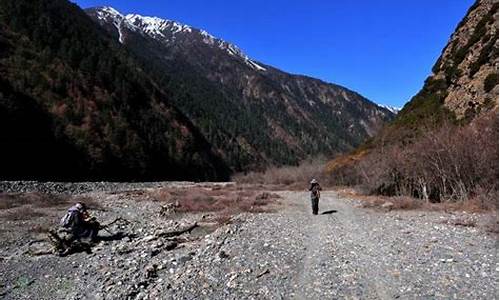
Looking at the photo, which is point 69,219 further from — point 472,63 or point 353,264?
point 472,63

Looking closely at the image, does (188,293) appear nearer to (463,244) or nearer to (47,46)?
(463,244)

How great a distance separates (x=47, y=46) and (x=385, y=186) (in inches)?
3409

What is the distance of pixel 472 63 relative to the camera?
54.8 m

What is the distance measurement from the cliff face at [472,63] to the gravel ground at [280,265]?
84.9 feet

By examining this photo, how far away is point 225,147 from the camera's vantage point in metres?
166

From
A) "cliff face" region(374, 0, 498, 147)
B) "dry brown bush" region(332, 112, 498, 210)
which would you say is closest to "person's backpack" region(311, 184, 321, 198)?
"dry brown bush" region(332, 112, 498, 210)

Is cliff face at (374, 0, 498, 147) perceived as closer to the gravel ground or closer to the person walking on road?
the person walking on road

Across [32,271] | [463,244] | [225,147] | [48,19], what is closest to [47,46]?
[48,19]

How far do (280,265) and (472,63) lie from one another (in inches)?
1838

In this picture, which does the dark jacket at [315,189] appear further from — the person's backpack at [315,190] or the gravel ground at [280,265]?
the gravel ground at [280,265]

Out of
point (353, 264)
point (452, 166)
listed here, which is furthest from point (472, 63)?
point (353, 264)

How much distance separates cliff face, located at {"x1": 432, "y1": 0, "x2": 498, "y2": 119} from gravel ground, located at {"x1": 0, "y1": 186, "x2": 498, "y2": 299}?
25.9 meters

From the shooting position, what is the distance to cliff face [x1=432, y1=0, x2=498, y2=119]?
1909 inches

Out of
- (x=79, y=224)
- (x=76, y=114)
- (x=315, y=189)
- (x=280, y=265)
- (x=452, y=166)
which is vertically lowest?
(x=280, y=265)
